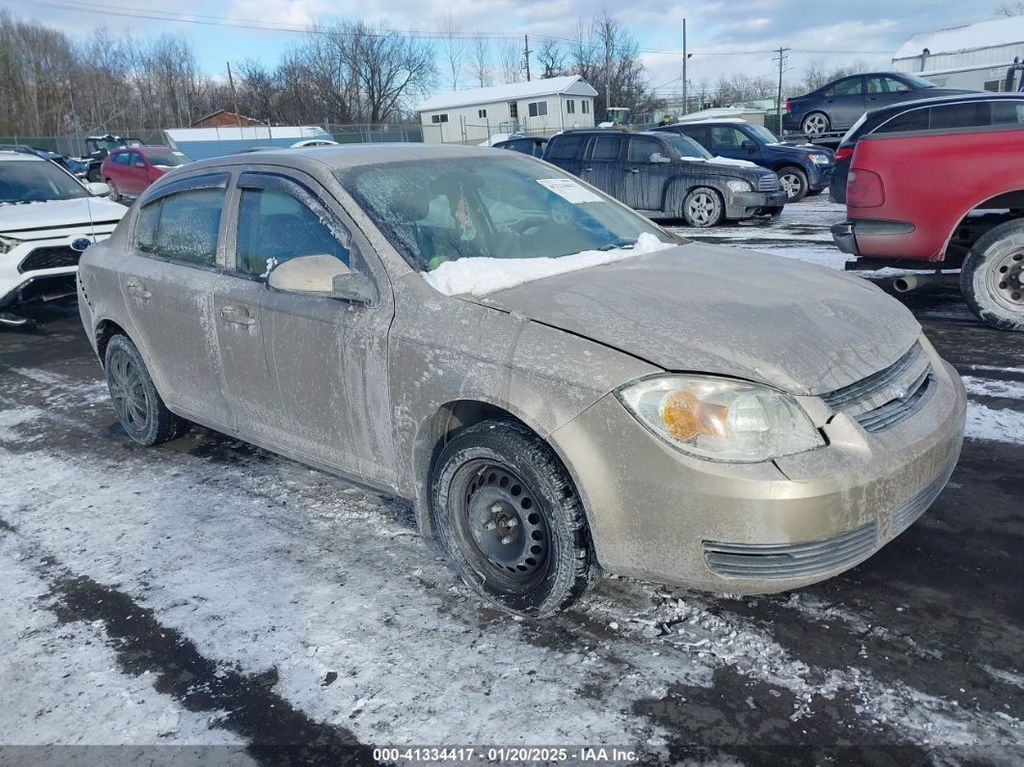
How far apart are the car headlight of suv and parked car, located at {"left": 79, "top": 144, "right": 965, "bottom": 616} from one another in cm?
948

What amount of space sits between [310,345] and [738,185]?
11152 millimetres

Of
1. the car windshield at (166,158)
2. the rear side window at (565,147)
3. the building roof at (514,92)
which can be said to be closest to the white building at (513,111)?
the building roof at (514,92)

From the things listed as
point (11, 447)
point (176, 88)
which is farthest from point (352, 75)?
point (11, 447)

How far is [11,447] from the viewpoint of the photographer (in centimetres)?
495

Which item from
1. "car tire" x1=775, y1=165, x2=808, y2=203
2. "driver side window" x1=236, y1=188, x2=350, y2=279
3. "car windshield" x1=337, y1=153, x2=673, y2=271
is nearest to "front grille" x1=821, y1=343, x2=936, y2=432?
"car windshield" x1=337, y1=153, x2=673, y2=271

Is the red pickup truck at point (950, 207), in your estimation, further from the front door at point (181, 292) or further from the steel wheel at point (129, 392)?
the steel wheel at point (129, 392)

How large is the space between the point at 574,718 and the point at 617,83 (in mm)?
76748

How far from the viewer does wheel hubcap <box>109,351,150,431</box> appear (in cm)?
466

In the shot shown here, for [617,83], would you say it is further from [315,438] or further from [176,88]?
[315,438]

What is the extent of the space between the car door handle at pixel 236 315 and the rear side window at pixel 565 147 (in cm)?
1129

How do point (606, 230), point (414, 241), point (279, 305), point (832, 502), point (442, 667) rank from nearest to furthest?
point (832, 502)
point (442, 667)
point (414, 241)
point (279, 305)
point (606, 230)

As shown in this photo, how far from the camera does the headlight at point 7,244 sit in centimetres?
748

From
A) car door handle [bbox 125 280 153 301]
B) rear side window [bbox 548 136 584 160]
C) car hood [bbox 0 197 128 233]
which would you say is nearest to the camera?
car door handle [bbox 125 280 153 301]

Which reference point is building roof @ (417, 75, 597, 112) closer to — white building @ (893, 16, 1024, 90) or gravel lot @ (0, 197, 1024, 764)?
white building @ (893, 16, 1024, 90)
